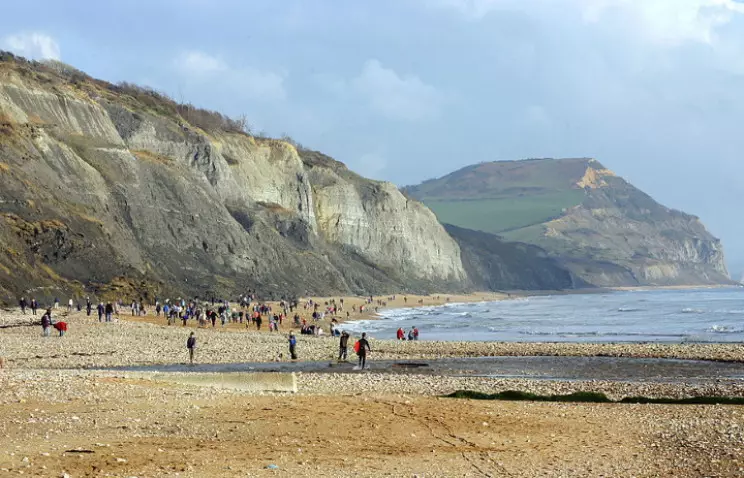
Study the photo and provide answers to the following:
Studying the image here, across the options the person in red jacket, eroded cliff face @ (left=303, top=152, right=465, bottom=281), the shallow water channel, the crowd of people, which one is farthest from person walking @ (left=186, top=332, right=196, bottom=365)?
eroded cliff face @ (left=303, top=152, right=465, bottom=281)

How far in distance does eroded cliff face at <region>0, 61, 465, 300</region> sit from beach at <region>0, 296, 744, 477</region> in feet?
127

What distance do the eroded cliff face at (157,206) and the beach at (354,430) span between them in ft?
127

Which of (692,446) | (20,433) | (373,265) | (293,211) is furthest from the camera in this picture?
(373,265)

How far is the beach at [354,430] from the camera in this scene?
45.1ft

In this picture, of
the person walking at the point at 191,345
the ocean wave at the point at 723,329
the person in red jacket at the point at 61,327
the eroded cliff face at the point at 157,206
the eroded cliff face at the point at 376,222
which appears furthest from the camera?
the eroded cliff face at the point at 376,222

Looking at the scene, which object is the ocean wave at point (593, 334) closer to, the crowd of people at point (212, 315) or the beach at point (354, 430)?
the crowd of people at point (212, 315)

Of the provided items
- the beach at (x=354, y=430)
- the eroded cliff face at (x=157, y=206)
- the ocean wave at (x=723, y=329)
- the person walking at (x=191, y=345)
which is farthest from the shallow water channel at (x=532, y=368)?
the eroded cliff face at (x=157, y=206)

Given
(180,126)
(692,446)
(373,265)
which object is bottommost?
(692,446)

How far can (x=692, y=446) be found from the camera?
625 inches

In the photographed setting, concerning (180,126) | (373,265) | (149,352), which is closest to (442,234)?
(373,265)

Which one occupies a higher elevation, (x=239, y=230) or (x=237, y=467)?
(x=239, y=230)

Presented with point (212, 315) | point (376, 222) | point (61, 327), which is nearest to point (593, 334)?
point (212, 315)

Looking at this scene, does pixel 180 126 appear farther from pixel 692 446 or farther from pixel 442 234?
pixel 692 446

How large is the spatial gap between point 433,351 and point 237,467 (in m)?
29.4
